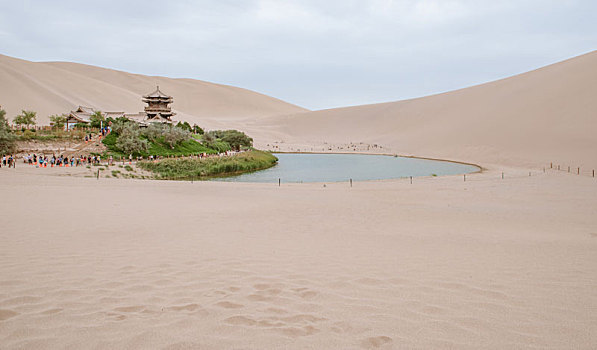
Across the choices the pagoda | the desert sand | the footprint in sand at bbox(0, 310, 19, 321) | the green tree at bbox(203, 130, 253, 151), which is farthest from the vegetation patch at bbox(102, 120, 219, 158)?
the footprint in sand at bbox(0, 310, 19, 321)

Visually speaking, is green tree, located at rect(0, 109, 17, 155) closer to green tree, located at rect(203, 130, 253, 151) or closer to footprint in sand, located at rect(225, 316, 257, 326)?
footprint in sand, located at rect(225, 316, 257, 326)

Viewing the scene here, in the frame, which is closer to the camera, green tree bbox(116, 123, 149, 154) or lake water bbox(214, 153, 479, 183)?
lake water bbox(214, 153, 479, 183)

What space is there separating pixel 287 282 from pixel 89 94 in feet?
388

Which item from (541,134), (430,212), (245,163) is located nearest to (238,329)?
(430,212)

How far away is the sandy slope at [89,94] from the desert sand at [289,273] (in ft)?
269

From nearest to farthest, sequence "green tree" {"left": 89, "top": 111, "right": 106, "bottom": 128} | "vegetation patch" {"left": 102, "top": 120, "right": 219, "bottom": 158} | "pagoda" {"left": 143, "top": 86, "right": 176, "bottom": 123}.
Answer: "vegetation patch" {"left": 102, "top": 120, "right": 219, "bottom": 158} < "green tree" {"left": 89, "top": 111, "right": 106, "bottom": 128} < "pagoda" {"left": 143, "top": 86, "right": 176, "bottom": 123}

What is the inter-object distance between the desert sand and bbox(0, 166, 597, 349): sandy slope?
0.08ft

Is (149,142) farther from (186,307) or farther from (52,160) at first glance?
(186,307)

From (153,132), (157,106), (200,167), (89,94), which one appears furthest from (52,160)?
(89,94)

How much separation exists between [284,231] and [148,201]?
6.79 m

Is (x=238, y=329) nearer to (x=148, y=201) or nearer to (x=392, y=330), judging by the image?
(x=392, y=330)

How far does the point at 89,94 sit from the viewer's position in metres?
103

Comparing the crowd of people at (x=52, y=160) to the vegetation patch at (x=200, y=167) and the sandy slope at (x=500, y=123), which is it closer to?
the vegetation patch at (x=200, y=167)

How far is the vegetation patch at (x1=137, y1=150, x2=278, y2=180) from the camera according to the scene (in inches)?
1206
